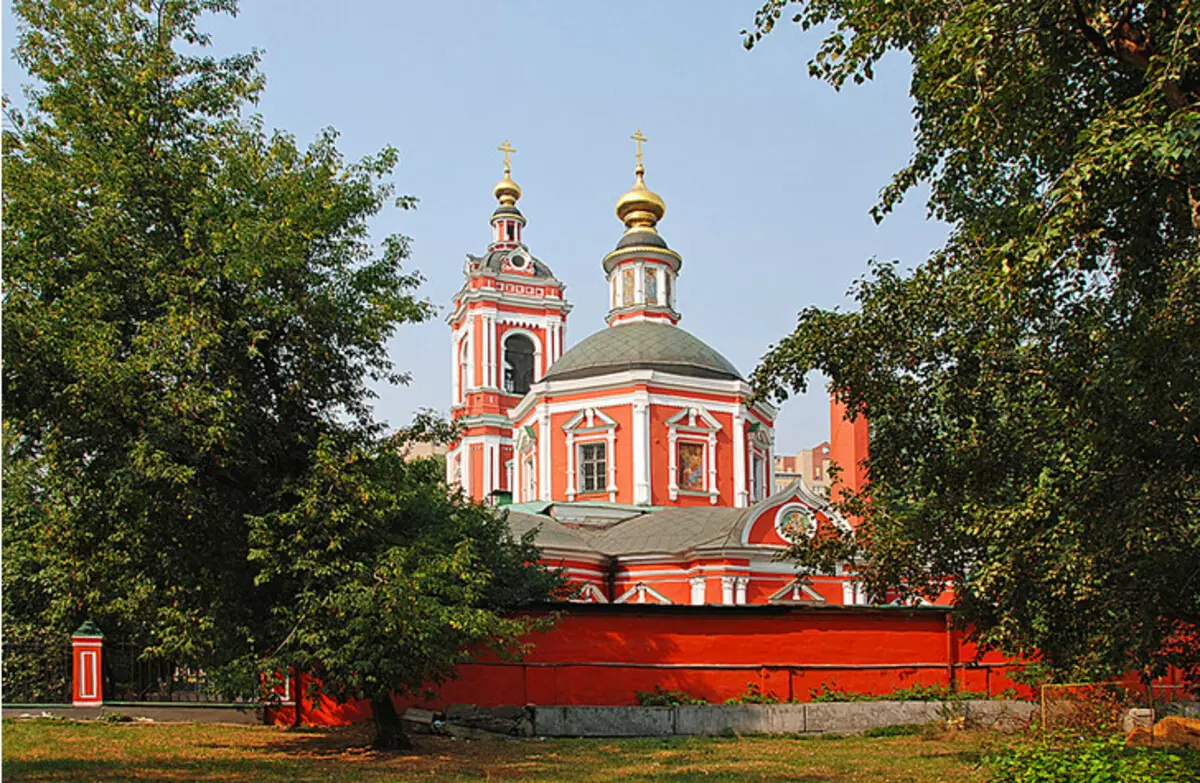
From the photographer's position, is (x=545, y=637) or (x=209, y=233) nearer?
(x=209, y=233)

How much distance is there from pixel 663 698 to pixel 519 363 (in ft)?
108

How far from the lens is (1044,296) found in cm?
878

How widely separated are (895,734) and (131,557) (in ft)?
32.8

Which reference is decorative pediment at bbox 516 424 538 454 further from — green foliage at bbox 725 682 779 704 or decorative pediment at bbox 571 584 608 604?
green foliage at bbox 725 682 779 704

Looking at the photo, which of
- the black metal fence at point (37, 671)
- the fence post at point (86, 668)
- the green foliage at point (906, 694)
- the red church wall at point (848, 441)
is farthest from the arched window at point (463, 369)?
the green foliage at point (906, 694)

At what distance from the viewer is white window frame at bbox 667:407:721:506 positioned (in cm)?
3500

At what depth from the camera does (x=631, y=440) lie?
115 ft

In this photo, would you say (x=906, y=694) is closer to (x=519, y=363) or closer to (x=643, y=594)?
(x=643, y=594)

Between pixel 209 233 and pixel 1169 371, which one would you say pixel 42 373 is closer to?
pixel 209 233

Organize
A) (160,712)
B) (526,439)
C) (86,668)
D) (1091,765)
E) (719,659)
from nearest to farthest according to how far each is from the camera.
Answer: (1091,765) < (719,659) < (160,712) < (86,668) < (526,439)

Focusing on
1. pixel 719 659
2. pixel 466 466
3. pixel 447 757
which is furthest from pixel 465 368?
pixel 447 757

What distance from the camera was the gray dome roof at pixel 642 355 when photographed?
1420 inches

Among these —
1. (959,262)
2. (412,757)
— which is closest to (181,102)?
(412,757)

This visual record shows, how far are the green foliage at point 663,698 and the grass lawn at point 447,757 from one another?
875 millimetres
